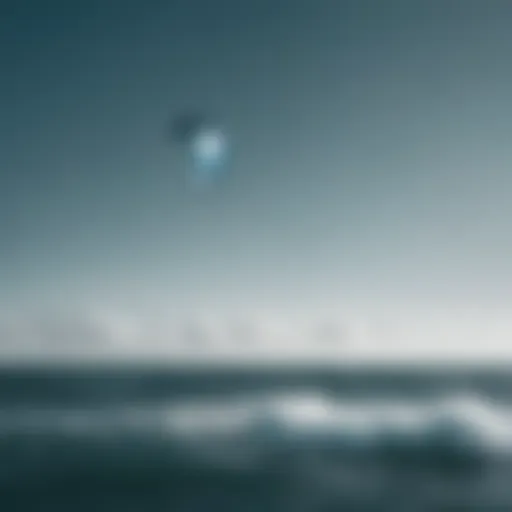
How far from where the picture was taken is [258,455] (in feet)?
50.3

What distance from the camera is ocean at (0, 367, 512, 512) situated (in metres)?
11.0

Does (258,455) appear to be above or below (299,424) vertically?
below

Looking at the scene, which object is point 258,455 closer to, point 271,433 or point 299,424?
point 271,433

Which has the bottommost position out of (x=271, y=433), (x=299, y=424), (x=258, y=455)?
(x=258, y=455)

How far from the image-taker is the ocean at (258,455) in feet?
36.2

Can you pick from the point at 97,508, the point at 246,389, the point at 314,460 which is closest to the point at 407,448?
the point at 314,460

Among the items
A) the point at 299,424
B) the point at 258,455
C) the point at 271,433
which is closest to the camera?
the point at 258,455

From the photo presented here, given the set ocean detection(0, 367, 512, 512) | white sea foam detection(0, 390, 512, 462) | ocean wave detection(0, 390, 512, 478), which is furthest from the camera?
white sea foam detection(0, 390, 512, 462)

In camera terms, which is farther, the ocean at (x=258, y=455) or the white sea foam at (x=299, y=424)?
the white sea foam at (x=299, y=424)

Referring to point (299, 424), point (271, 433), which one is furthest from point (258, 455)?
point (299, 424)

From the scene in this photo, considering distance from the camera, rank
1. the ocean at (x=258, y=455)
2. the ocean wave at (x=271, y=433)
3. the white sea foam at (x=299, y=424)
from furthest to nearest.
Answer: the white sea foam at (x=299, y=424) < the ocean wave at (x=271, y=433) < the ocean at (x=258, y=455)

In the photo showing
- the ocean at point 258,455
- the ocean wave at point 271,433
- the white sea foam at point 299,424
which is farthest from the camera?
the white sea foam at point 299,424

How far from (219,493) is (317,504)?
5.66 feet

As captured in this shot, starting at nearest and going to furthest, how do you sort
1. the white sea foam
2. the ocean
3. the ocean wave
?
the ocean < the ocean wave < the white sea foam
